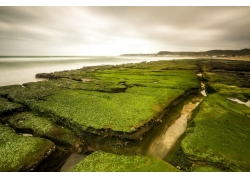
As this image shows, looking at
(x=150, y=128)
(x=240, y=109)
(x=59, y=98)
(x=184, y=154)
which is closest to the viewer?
(x=184, y=154)

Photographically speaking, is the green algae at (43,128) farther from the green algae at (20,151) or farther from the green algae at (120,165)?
the green algae at (120,165)

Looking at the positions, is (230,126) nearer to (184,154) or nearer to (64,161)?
(184,154)

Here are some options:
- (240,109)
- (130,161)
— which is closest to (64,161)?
(130,161)

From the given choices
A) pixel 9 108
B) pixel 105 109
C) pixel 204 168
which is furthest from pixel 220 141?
pixel 9 108

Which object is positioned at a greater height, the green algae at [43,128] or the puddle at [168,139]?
the green algae at [43,128]

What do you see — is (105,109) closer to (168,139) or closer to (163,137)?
(163,137)

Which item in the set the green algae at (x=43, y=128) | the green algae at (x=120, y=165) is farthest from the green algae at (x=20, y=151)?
the green algae at (x=120, y=165)
